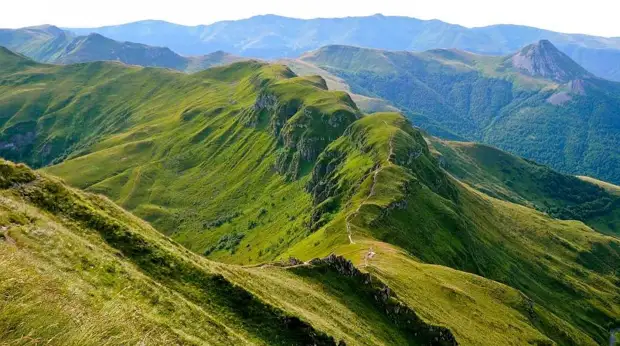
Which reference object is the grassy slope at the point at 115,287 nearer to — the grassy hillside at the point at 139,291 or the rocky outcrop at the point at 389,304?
the grassy hillside at the point at 139,291

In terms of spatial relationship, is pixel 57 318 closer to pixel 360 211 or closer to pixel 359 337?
pixel 359 337

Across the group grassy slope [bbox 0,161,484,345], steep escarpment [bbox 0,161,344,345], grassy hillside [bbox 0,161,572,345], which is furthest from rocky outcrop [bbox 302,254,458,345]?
steep escarpment [bbox 0,161,344,345]

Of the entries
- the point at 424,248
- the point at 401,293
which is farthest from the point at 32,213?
the point at 424,248

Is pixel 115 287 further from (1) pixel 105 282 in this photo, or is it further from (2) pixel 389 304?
(2) pixel 389 304

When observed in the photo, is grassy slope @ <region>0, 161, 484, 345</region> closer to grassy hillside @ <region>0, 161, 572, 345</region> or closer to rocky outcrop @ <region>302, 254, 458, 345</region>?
grassy hillside @ <region>0, 161, 572, 345</region>

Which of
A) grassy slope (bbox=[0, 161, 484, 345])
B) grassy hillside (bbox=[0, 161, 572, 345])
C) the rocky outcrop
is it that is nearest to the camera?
grassy slope (bbox=[0, 161, 484, 345])

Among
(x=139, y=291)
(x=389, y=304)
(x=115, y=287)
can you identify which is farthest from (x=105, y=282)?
(x=389, y=304)

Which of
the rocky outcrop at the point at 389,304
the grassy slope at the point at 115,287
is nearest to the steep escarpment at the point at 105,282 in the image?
the grassy slope at the point at 115,287

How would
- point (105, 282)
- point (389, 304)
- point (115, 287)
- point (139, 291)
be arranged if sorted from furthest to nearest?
point (389, 304), point (139, 291), point (115, 287), point (105, 282)
